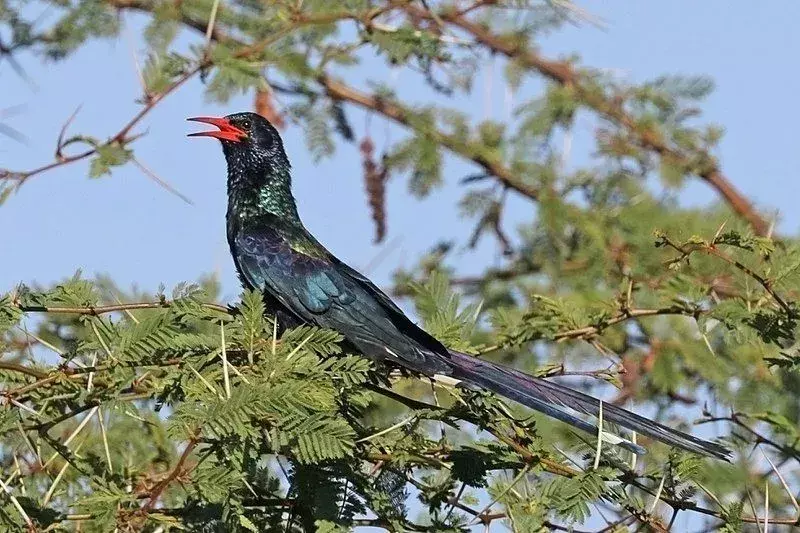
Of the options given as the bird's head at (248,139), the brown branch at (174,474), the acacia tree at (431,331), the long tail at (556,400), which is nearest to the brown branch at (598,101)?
the acacia tree at (431,331)

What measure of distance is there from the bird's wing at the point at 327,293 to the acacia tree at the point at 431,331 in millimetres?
110

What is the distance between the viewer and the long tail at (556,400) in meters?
3.78

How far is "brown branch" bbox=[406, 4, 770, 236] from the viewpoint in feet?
20.9

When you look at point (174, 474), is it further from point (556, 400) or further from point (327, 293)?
point (327, 293)

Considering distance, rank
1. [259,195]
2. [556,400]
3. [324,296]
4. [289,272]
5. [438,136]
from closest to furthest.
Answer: [556,400]
[324,296]
[289,272]
[259,195]
[438,136]

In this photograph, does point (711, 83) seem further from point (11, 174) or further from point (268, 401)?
point (268, 401)

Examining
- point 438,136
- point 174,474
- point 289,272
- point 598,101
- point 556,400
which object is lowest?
point 174,474

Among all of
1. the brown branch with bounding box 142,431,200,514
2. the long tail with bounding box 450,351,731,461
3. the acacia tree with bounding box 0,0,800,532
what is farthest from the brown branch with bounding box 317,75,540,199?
the brown branch with bounding box 142,431,200,514

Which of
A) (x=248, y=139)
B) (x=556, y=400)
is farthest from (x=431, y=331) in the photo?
(x=248, y=139)

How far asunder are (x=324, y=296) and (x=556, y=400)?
46.6 inches

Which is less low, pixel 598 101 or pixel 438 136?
pixel 598 101

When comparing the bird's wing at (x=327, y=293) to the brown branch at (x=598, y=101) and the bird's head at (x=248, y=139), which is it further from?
the brown branch at (x=598, y=101)

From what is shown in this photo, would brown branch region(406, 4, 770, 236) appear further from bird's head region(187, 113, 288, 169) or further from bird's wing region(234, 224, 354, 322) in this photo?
bird's wing region(234, 224, 354, 322)

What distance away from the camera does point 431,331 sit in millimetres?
4469
